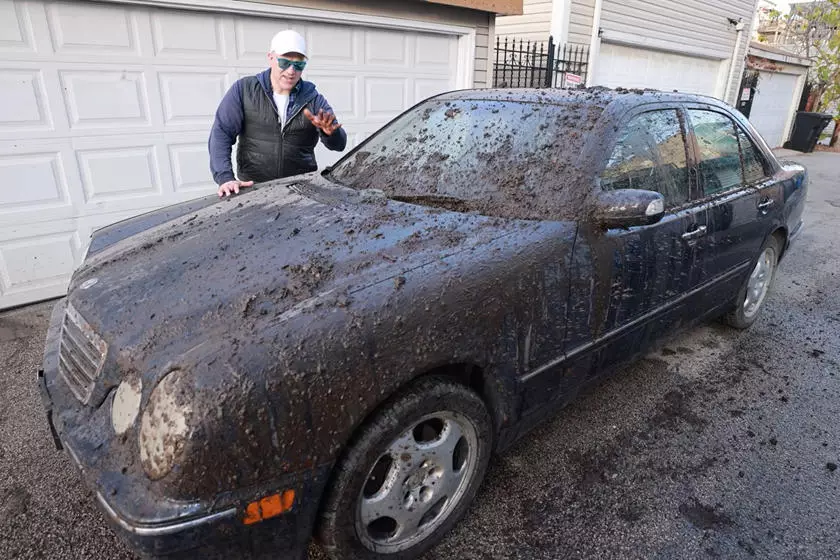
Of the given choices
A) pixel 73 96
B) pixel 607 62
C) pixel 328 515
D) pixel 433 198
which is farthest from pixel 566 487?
pixel 607 62

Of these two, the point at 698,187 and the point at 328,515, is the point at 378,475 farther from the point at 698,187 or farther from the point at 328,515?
the point at 698,187

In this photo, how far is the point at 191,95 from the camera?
4.69 meters

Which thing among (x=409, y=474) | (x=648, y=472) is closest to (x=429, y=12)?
(x=648, y=472)

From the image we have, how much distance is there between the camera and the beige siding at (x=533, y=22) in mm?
9578

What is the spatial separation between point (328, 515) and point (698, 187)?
2.58 m

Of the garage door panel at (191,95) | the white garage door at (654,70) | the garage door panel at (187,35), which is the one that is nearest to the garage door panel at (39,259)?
the garage door panel at (191,95)

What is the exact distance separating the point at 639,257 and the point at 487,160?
0.85 metres

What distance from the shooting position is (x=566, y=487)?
95.6 inches

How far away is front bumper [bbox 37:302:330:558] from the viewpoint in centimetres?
140

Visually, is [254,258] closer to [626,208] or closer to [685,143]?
[626,208]

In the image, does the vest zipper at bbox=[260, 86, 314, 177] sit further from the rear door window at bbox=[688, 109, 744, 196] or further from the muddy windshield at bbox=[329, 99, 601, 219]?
the rear door window at bbox=[688, 109, 744, 196]

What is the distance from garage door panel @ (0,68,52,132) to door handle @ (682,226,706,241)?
453cm

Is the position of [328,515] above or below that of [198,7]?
below

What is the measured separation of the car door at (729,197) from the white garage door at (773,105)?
1394 cm
